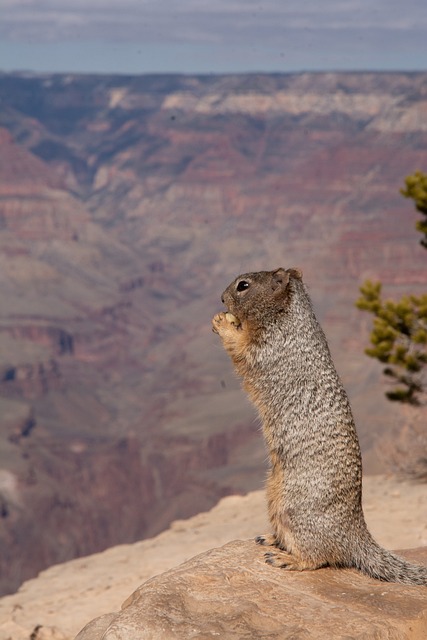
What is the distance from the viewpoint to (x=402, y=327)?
67.6 feet

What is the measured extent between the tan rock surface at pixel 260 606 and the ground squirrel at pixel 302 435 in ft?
0.68

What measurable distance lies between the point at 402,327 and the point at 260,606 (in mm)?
13833

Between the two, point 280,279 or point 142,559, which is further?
point 142,559

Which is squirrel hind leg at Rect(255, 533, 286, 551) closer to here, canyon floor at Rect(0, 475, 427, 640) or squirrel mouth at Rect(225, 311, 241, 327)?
squirrel mouth at Rect(225, 311, 241, 327)

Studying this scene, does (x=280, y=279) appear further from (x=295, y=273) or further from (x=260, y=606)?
(x=260, y=606)

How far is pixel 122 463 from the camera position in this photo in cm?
13900

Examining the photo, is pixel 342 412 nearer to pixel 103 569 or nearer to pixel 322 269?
pixel 103 569

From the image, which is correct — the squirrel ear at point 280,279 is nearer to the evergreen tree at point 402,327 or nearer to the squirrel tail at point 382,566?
the squirrel tail at point 382,566

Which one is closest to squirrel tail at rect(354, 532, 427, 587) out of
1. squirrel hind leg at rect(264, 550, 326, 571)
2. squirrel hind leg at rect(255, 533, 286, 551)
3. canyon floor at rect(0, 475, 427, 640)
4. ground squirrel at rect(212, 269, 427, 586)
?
ground squirrel at rect(212, 269, 427, 586)

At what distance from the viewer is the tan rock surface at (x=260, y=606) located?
695 cm

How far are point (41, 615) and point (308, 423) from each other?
22.6ft

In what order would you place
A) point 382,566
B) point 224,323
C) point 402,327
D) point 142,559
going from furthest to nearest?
point 402,327 < point 142,559 < point 224,323 < point 382,566

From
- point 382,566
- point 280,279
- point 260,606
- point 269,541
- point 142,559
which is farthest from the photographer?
point 142,559

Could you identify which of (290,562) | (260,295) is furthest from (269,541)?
(260,295)
